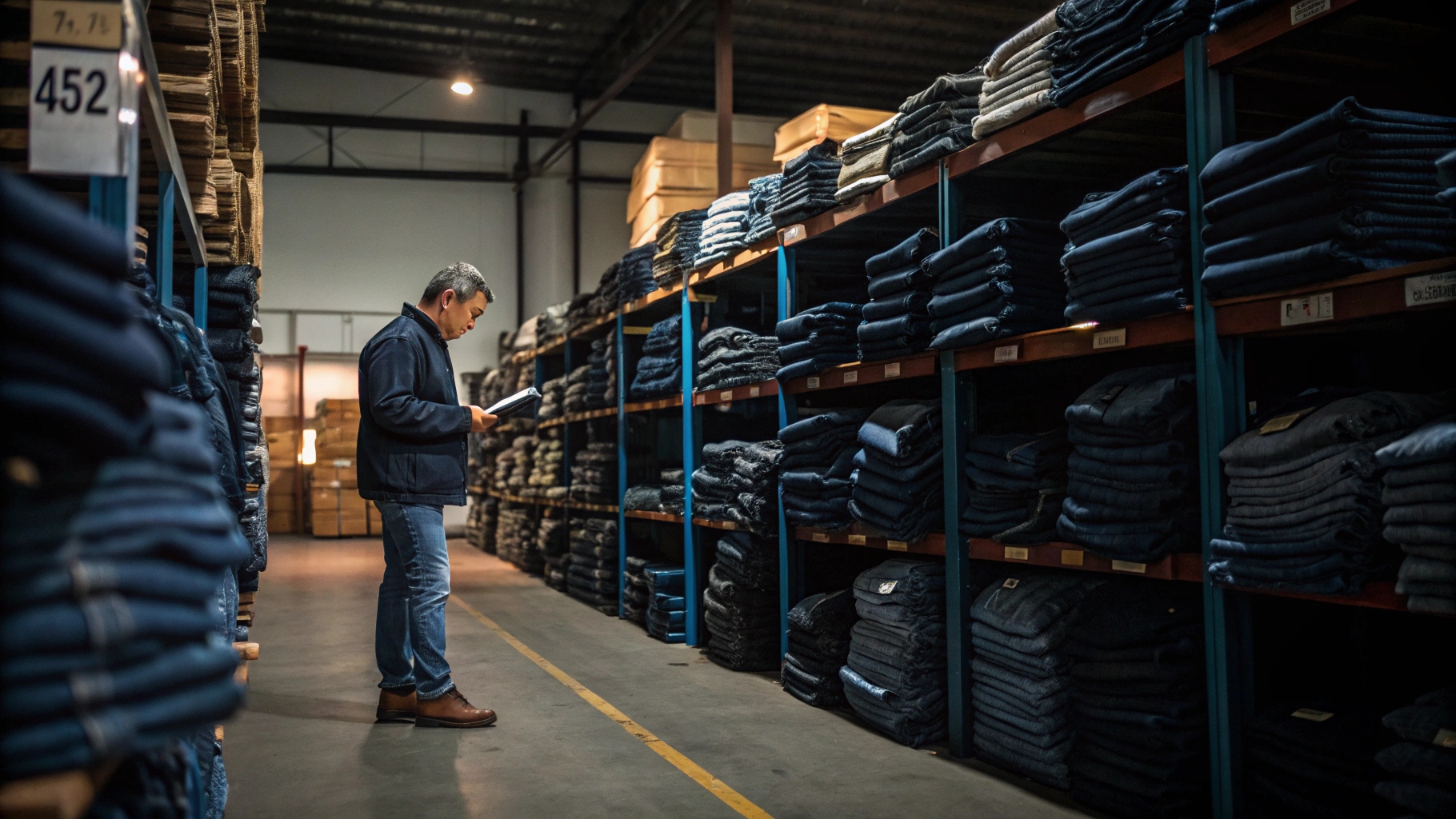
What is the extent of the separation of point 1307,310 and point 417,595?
3.99m

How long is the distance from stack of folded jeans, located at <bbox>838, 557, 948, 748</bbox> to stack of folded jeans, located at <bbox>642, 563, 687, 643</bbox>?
2.80 meters

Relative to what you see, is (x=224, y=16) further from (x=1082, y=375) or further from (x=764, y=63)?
(x=764, y=63)

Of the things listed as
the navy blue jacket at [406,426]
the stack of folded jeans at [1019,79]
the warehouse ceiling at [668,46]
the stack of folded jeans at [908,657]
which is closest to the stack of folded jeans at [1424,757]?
the stack of folded jeans at [908,657]

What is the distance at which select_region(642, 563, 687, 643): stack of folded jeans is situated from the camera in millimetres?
7645

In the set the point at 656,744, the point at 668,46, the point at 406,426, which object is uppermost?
the point at 668,46

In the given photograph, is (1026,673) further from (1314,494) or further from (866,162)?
(866,162)

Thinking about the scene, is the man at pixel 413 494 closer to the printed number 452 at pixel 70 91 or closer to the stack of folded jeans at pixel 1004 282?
the stack of folded jeans at pixel 1004 282

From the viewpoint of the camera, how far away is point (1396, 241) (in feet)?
9.75

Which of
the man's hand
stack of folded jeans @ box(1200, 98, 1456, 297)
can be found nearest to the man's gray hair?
the man's hand

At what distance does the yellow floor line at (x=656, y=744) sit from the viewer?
3967 mm

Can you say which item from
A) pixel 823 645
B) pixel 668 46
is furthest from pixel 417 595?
pixel 668 46

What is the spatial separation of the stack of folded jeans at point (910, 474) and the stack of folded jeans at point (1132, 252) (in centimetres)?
103

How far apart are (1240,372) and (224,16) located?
446cm

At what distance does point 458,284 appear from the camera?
5.45 metres
